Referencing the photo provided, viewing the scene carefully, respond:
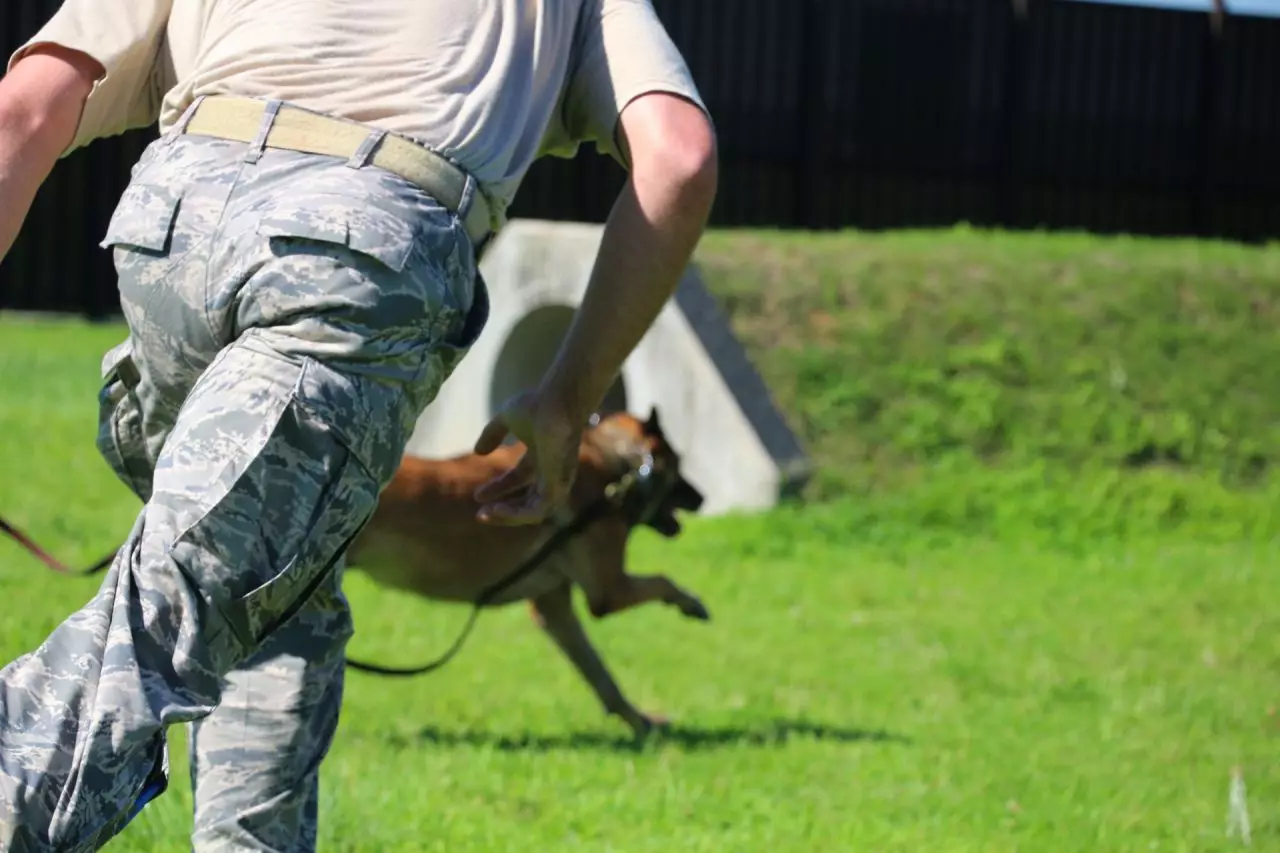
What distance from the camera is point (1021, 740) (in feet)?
17.7

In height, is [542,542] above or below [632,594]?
above

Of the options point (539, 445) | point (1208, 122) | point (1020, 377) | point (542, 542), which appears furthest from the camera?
point (1208, 122)

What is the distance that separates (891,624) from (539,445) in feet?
16.2

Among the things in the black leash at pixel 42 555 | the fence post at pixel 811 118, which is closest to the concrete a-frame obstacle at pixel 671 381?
the black leash at pixel 42 555

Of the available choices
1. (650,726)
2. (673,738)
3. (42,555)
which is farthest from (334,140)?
(650,726)

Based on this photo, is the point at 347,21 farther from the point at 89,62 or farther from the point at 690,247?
the point at 690,247

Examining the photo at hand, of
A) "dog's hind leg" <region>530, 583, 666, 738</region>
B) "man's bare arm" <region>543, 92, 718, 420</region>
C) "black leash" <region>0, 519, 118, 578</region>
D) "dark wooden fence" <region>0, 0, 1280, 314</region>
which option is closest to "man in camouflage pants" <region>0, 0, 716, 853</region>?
"man's bare arm" <region>543, 92, 718, 420</region>

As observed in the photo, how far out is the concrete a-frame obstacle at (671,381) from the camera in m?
9.20

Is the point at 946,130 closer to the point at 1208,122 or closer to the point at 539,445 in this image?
the point at 1208,122

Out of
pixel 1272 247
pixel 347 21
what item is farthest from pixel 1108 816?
pixel 1272 247

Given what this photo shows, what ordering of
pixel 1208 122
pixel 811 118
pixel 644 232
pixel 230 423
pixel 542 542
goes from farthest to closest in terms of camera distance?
1. pixel 1208 122
2. pixel 811 118
3. pixel 542 542
4. pixel 644 232
5. pixel 230 423

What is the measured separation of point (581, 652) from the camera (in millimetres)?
5766

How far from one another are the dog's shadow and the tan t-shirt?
299 cm

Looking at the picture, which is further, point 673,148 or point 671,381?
point 671,381
